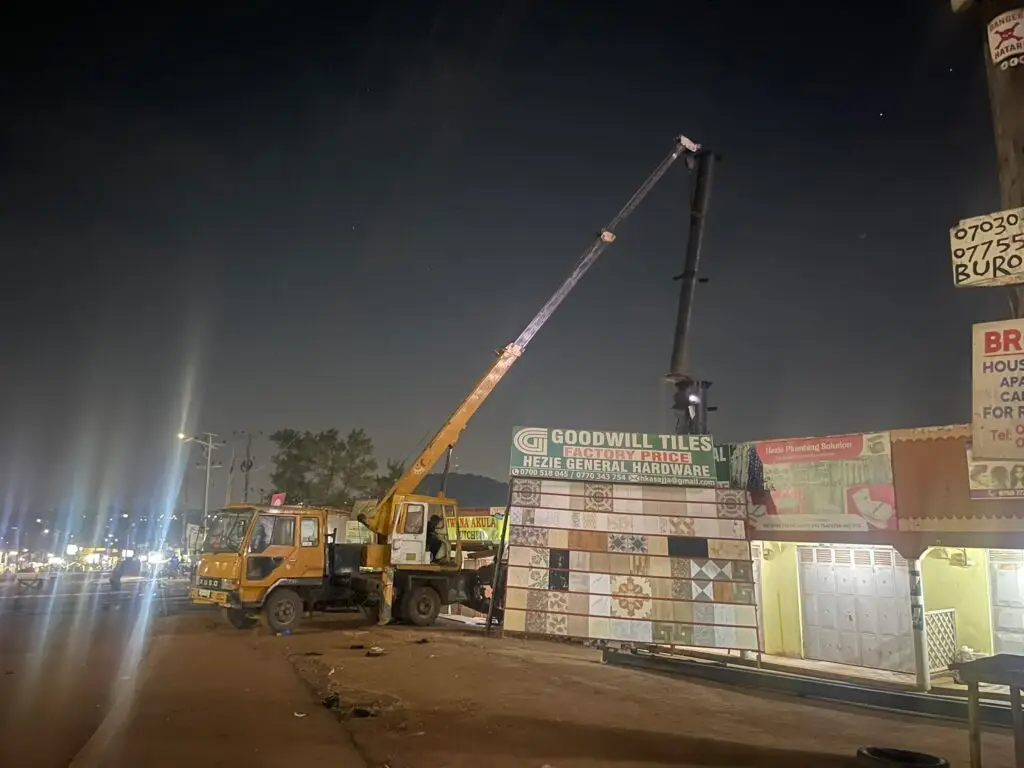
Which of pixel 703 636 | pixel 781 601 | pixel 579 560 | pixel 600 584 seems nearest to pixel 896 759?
pixel 703 636

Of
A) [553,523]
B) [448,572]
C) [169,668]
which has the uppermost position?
[553,523]

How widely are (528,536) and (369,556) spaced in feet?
26.0

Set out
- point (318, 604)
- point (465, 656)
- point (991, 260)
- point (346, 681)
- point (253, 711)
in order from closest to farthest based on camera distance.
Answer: point (991, 260) < point (253, 711) < point (346, 681) < point (465, 656) < point (318, 604)

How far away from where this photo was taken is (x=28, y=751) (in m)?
7.09

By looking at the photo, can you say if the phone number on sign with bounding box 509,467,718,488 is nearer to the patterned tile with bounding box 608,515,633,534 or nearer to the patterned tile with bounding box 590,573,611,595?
the patterned tile with bounding box 608,515,633,534

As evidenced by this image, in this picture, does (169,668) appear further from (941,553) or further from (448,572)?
(941,553)

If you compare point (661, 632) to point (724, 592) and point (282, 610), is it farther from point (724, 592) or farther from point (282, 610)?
point (282, 610)

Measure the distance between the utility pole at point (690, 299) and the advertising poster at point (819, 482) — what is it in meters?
5.96

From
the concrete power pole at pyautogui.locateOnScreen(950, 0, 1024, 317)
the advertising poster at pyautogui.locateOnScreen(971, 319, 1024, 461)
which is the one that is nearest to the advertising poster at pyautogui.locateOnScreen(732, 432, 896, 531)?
the concrete power pole at pyautogui.locateOnScreen(950, 0, 1024, 317)

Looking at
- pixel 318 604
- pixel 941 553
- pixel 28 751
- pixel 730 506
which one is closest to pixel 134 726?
pixel 28 751

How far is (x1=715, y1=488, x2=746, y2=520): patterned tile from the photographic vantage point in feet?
40.3

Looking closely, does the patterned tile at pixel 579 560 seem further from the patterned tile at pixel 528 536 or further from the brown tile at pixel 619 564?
the patterned tile at pixel 528 536

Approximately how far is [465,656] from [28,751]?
307 inches

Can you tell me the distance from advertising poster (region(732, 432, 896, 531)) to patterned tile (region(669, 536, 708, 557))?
2.48 m
